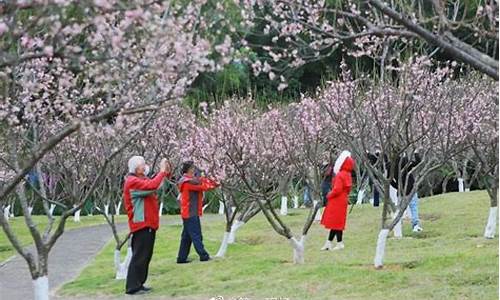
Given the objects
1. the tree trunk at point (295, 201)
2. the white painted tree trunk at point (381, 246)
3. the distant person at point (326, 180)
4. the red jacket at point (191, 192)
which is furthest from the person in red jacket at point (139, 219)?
the tree trunk at point (295, 201)

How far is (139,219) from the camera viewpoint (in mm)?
10102

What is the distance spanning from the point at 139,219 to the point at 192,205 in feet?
8.12

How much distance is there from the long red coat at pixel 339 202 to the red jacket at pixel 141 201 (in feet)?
12.1

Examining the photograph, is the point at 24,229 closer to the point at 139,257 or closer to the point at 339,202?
the point at 339,202

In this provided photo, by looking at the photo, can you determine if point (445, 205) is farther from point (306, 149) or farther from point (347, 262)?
point (347, 262)

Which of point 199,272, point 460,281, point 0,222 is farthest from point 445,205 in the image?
point 0,222

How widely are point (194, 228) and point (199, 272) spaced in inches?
43.2

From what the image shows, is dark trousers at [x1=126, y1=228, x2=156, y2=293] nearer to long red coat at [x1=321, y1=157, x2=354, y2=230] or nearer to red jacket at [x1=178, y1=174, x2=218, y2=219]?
red jacket at [x1=178, y1=174, x2=218, y2=219]

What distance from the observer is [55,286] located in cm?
→ 1195

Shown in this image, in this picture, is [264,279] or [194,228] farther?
[194,228]

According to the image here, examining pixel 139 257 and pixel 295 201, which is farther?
pixel 295 201

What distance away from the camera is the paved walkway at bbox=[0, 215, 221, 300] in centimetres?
1186

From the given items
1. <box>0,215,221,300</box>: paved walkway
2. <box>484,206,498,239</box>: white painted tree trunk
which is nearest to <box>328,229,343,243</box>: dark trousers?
<box>484,206,498,239</box>: white painted tree trunk

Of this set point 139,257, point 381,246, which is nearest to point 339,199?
point 381,246
